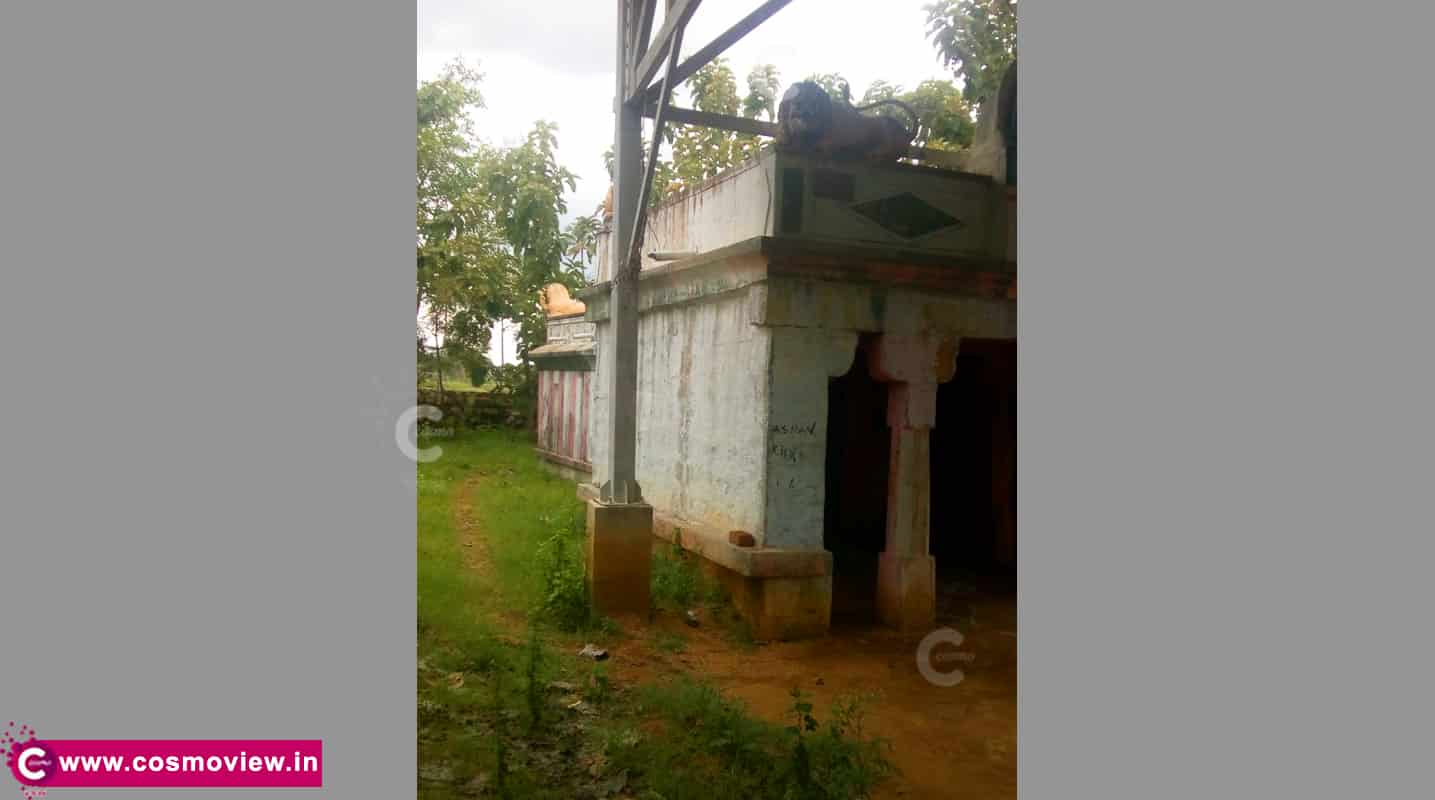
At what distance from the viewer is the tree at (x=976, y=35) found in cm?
1073

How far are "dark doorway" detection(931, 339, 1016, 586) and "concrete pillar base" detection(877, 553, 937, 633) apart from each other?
7.46ft

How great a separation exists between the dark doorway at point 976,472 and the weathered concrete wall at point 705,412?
322 centimetres

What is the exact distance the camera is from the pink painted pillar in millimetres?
8203

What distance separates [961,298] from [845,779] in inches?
192

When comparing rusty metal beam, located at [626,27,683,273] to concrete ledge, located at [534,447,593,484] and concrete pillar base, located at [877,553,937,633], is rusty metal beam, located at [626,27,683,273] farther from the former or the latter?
concrete ledge, located at [534,447,593,484]

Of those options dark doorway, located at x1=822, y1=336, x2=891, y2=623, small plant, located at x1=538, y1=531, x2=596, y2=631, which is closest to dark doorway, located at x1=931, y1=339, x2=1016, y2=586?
dark doorway, located at x1=822, y1=336, x2=891, y2=623

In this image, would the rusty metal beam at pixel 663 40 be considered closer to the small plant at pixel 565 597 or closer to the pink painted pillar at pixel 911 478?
the pink painted pillar at pixel 911 478

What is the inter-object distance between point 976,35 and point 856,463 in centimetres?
527

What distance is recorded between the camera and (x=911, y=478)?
831 cm

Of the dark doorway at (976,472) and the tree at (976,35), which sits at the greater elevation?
the tree at (976,35)

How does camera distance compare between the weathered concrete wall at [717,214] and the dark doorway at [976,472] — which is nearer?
the weathered concrete wall at [717,214]

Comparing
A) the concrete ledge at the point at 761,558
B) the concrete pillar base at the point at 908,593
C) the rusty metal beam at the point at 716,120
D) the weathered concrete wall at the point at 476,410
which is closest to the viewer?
the concrete ledge at the point at 761,558

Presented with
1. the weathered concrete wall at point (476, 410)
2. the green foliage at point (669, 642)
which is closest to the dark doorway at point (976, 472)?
the green foliage at point (669, 642)
